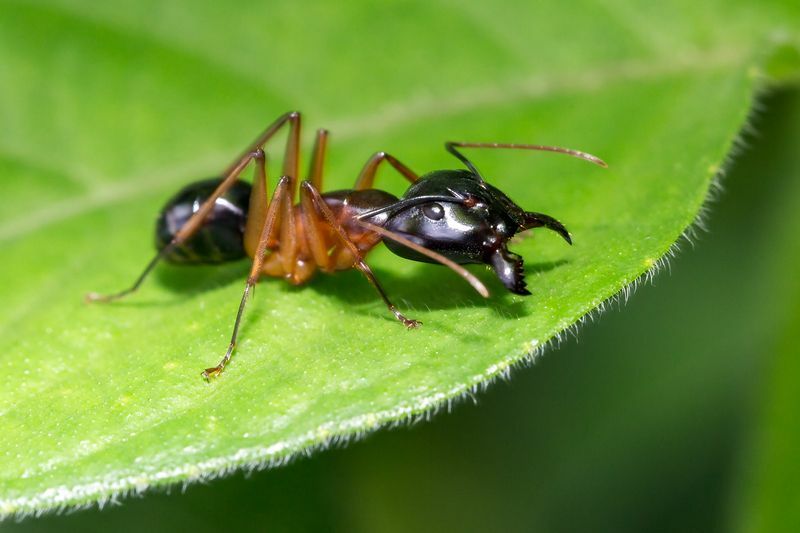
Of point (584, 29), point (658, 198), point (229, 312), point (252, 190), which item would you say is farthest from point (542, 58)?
point (229, 312)

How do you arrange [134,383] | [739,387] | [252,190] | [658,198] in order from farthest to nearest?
[739,387]
[252,190]
[658,198]
[134,383]

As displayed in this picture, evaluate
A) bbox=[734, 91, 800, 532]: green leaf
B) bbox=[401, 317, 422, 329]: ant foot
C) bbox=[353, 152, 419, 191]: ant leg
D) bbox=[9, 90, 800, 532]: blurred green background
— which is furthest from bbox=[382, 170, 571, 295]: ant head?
bbox=[9, 90, 800, 532]: blurred green background

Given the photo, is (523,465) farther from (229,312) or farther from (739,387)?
(229,312)

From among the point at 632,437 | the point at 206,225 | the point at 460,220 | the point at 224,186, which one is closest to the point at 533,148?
the point at 460,220

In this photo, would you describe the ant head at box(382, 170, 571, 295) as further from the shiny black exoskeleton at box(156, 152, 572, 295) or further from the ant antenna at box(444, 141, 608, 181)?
the ant antenna at box(444, 141, 608, 181)

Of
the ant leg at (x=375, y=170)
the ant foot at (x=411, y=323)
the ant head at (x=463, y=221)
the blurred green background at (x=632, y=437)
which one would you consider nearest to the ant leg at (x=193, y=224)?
the ant leg at (x=375, y=170)

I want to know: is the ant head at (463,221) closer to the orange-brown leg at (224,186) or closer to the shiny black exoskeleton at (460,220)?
the shiny black exoskeleton at (460,220)
